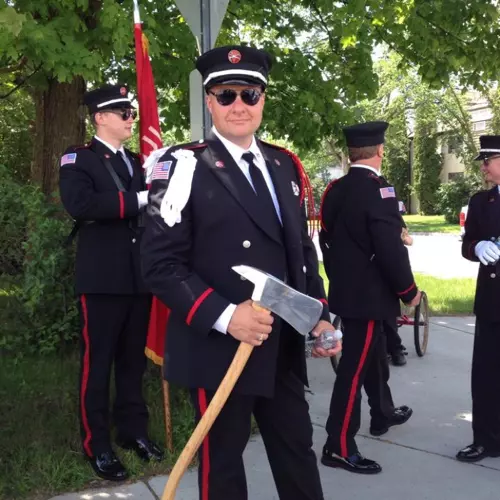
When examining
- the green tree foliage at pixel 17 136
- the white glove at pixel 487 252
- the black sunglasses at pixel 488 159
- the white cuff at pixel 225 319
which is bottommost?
the white cuff at pixel 225 319

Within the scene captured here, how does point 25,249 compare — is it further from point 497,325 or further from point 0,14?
point 497,325

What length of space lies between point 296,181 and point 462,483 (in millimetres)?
2047

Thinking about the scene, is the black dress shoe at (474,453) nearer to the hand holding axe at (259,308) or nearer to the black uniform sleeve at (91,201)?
the hand holding axe at (259,308)

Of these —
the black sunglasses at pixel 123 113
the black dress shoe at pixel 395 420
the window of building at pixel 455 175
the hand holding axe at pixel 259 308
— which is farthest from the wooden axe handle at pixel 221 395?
the window of building at pixel 455 175

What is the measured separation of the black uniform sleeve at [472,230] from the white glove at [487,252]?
71 mm

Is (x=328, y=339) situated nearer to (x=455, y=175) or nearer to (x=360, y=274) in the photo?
(x=360, y=274)

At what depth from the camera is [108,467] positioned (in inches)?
146

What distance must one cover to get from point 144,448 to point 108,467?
293 mm

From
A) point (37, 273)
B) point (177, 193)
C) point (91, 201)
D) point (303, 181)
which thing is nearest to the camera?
point (177, 193)

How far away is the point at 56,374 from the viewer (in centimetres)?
500

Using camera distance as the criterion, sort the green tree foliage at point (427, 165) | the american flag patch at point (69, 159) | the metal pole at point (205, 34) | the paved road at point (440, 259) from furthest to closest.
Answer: the green tree foliage at point (427, 165)
the paved road at point (440, 259)
the metal pole at point (205, 34)
the american flag patch at point (69, 159)

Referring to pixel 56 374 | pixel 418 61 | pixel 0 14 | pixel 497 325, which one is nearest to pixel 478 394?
pixel 497 325

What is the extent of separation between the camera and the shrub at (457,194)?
105ft

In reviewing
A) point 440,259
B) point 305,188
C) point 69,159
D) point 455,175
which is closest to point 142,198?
point 69,159
